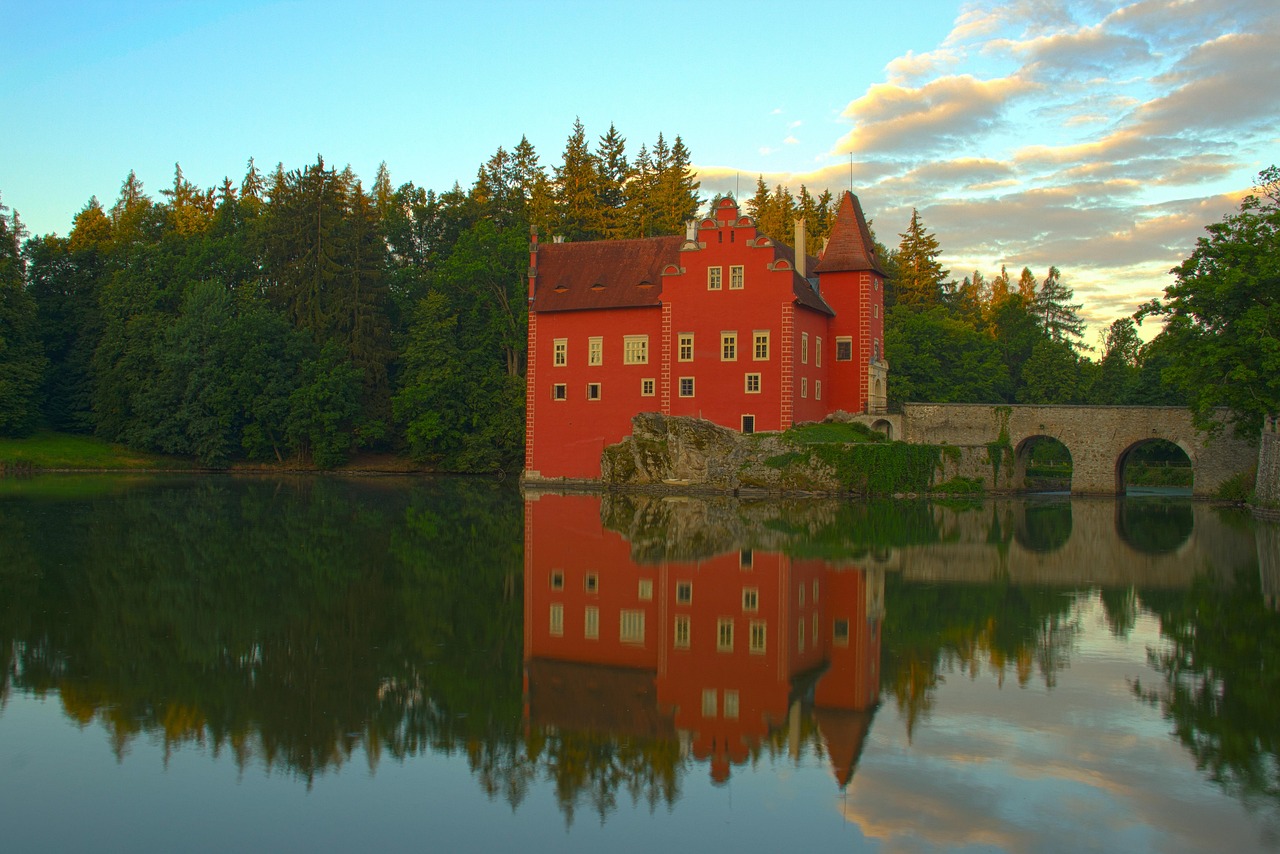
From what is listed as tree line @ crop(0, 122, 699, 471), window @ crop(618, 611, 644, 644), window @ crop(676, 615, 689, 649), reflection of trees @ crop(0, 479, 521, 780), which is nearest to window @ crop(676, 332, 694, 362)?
tree line @ crop(0, 122, 699, 471)

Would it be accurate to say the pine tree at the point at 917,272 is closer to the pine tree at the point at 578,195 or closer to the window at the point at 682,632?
the pine tree at the point at 578,195

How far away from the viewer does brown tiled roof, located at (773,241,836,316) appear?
135 feet

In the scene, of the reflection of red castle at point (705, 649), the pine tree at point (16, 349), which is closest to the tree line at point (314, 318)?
the pine tree at point (16, 349)

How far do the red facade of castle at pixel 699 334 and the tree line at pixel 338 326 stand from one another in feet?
28.3

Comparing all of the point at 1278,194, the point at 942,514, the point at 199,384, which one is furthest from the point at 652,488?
the point at 199,384

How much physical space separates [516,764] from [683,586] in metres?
7.86

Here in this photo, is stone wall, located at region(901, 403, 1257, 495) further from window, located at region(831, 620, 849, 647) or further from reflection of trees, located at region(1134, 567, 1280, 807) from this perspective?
window, located at region(831, 620, 849, 647)

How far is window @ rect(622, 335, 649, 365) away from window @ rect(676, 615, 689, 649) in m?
30.9

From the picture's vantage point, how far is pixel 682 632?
12242 mm

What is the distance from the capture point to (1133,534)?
25688 millimetres

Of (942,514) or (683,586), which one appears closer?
(683,586)

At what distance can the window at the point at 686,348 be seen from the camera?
42.2 m

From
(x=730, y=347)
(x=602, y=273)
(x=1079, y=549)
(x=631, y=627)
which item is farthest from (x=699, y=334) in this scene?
(x=631, y=627)

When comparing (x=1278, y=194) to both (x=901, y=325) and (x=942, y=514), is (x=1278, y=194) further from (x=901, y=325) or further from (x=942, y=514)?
(x=901, y=325)
